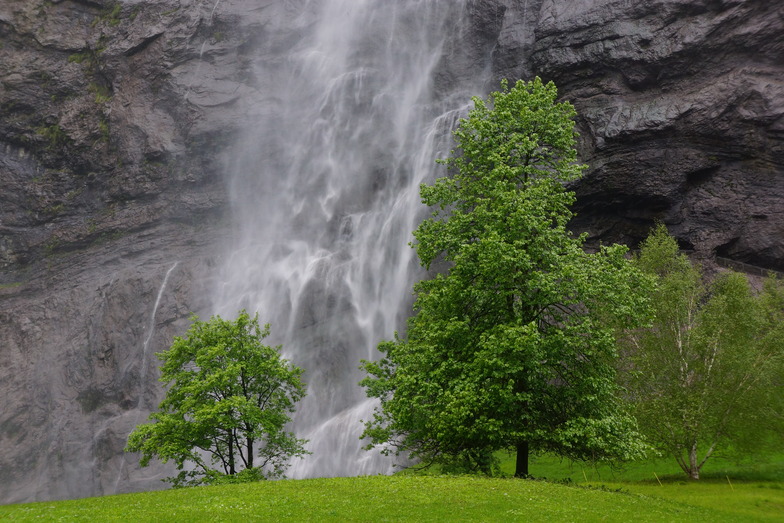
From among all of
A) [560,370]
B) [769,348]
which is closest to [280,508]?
[560,370]

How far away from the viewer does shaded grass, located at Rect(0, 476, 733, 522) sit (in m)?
15.8

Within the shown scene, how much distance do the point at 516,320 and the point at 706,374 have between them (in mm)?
16052

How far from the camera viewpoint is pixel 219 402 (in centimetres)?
2803

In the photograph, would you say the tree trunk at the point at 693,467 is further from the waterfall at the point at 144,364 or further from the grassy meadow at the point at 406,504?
the waterfall at the point at 144,364

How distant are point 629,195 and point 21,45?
68.9 m

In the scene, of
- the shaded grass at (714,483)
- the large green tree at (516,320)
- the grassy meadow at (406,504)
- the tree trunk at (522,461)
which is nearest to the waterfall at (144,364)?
the grassy meadow at (406,504)

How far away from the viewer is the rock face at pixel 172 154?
47281mm

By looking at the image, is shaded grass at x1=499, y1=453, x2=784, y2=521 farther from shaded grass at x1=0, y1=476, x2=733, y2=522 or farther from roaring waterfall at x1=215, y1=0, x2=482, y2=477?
roaring waterfall at x1=215, y1=0, x2=482, y2=477

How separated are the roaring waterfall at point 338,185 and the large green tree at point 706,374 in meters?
19.4

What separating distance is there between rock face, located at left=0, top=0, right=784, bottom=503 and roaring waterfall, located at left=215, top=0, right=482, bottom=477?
251 centimetres

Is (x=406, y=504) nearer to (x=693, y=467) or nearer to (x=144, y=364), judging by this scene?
(x=693, y=467)

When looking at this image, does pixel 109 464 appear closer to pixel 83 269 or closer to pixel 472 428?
pixel 83 269

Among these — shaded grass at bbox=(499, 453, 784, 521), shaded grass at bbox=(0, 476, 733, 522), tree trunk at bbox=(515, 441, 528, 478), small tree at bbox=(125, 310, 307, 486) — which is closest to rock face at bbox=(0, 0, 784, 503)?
shaded grass at bbox=(499, 453, 784, 521)

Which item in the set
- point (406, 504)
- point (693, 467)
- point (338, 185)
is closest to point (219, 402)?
point (406, 504)
